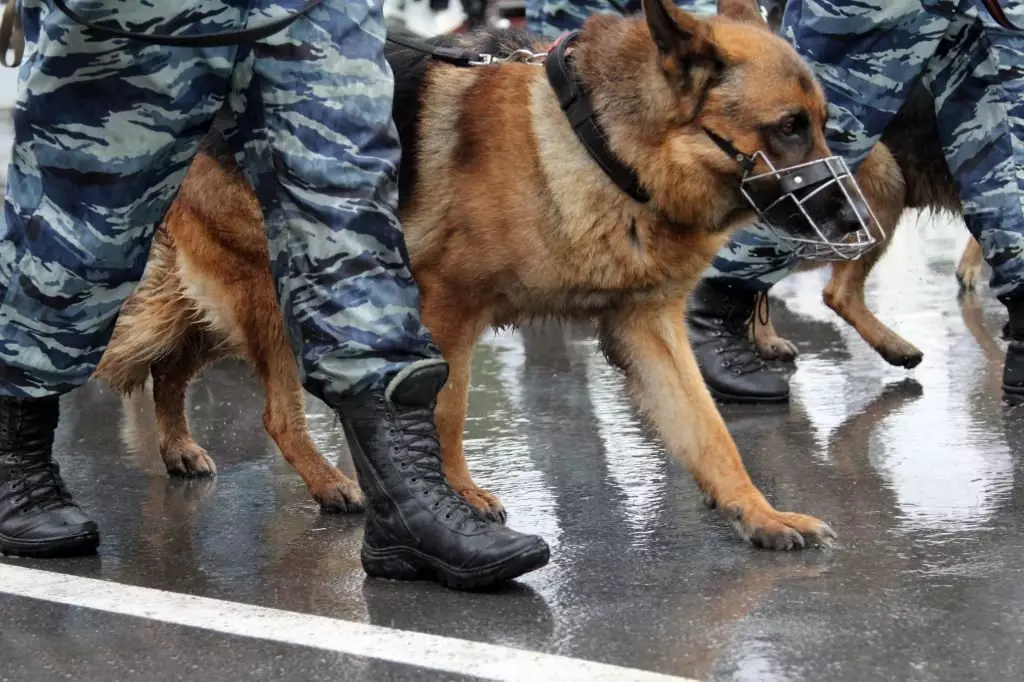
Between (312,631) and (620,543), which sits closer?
(312,631)

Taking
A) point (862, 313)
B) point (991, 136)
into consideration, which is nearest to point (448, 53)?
point (991, 136)

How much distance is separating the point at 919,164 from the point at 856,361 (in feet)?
2.64

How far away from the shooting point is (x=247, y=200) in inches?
146

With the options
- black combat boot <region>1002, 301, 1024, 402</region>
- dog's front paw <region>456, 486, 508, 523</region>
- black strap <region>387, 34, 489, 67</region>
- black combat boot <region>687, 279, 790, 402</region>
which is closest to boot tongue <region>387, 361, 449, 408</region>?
dog's front paw <region>456, 486, 508, 523</region>

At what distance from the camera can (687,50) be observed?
11.2 feet

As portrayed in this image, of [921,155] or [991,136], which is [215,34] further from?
[921,155]

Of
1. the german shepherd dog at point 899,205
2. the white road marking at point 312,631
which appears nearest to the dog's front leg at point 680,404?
the white road marking at point 312,631

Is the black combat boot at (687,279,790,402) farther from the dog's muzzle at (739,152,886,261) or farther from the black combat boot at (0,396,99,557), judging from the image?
the black combat boot at (0,396,99,557)

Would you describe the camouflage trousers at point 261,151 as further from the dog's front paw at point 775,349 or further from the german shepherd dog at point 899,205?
the dog's front paw at point 775,349

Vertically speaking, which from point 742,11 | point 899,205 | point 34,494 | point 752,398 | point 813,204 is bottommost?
point 752,398

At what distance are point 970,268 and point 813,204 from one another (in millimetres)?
4068

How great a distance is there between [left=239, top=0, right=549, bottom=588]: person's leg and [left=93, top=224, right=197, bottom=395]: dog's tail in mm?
1046

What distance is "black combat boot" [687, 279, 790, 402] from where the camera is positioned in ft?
16.5

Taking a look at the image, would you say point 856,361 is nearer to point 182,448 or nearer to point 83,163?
point 182,448
